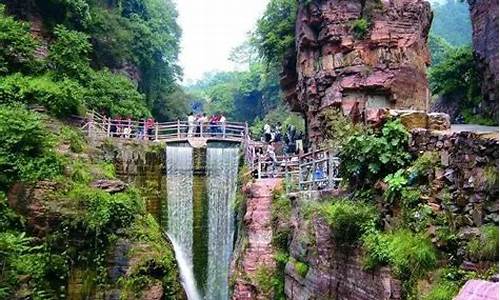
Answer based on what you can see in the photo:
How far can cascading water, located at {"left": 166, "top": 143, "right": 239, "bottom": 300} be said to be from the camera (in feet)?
59.3

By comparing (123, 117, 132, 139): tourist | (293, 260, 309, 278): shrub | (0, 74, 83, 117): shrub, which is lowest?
(293, 260, 309, 278): shrub

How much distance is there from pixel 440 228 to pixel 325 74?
13.5 metres

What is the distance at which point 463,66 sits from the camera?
20.8m

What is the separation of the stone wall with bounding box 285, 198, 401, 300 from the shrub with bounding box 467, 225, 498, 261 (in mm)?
1158

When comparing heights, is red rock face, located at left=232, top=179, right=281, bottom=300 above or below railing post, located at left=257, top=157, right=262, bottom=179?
below

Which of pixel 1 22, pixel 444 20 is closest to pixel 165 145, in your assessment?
pixel 1 22

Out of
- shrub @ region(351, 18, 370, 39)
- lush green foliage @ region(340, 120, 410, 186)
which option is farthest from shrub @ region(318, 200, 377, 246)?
shrub @ region(351, 18, 370, 39)

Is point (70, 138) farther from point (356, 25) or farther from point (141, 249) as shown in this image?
point (356, 25)

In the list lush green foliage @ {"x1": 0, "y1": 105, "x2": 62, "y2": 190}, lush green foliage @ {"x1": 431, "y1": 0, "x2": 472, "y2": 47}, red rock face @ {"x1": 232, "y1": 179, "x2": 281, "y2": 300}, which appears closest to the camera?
red rock face @ {"x1": 232, "y1": 179, "x2": 281, "y2": 300}

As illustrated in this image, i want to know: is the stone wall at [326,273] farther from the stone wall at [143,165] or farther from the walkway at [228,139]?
the stone wall at [143,165]

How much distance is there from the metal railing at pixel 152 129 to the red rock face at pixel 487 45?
1007cm

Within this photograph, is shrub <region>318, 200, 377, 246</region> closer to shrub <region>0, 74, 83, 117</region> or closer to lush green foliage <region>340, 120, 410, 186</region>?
lush green foliage <region>340, 120, 410, 186</region>

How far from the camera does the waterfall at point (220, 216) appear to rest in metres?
18.1

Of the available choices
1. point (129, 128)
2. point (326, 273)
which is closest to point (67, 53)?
point (129, 128)
